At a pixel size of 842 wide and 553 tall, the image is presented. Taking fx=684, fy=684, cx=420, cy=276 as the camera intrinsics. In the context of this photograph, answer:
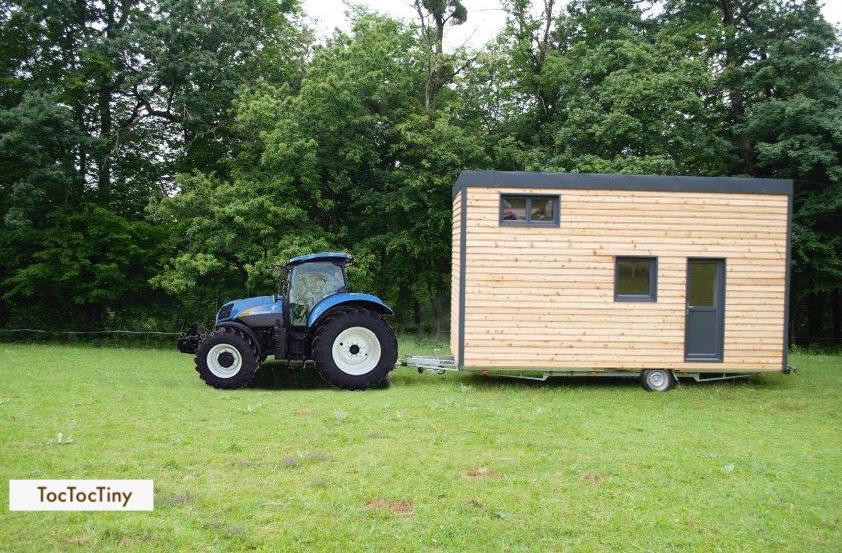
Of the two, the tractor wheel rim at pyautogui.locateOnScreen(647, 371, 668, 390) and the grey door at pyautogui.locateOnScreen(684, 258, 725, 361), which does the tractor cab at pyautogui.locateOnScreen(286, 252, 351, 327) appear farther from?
the grey door at pyautogui.locateOnScreen(684, 258, 725, 361)

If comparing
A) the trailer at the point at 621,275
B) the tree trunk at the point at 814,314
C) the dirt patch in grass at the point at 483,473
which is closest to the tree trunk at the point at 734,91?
the tree trunk at the point at 814,314

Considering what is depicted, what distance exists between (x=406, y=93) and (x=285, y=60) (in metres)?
4.39

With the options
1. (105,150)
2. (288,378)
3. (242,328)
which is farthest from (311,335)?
(105,150)

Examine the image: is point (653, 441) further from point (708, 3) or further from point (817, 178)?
point (708, 3)

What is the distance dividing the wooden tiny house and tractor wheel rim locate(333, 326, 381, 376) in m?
1.43

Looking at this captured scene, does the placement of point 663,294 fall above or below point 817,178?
below

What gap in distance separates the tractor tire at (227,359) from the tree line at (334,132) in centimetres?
720

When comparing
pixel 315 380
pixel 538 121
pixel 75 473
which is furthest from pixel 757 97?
pixel 75 473

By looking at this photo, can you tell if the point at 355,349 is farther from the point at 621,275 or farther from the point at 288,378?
the point at 621,275

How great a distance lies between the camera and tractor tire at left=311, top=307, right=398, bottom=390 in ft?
34.4

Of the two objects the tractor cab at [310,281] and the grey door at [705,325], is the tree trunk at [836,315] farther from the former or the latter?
the tractor cab at [310,281]

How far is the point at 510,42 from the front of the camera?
22422 mm

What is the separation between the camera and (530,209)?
11219 mm

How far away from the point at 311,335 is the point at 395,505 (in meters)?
5.71
